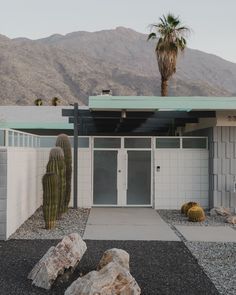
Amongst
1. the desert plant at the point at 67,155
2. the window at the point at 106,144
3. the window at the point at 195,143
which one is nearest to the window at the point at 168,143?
the window at the point at 195,143

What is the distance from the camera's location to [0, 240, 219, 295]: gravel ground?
6383mm

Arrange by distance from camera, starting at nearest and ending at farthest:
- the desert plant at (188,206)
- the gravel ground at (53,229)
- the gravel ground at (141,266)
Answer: the gravel ground at (141,266) < the gravel ground at (53,229) < the desert plant at (188,206)

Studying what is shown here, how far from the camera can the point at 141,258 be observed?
8141 mm

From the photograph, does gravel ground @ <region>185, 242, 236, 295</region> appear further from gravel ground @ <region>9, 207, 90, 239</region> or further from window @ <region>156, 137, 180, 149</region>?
window @ <region>156, 137, 180, 149</region>

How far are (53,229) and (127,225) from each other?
6.19 ft

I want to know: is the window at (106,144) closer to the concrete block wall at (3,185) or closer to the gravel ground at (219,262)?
the concrete block wall at (3,185)

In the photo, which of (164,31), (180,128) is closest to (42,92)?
(164,31)

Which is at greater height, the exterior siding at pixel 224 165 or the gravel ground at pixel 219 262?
the exterior siding at pixel 224 165

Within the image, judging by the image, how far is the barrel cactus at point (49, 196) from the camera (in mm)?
11008

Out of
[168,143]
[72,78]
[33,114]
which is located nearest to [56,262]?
[168,143]

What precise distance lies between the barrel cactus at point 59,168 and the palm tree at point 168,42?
14699 mm

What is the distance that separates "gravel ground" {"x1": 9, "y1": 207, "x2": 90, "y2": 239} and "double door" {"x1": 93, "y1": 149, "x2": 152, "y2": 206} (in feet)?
4.86

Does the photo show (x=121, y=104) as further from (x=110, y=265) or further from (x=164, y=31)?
(x=164, y=31)

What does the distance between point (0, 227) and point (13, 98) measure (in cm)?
6964
